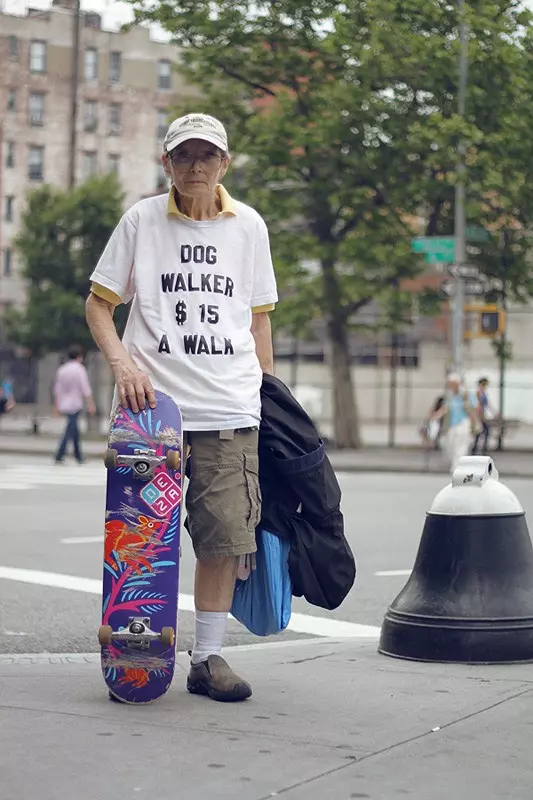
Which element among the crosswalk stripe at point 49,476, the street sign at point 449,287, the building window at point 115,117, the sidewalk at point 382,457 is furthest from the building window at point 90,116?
the crosswalk stripe at point 49,476

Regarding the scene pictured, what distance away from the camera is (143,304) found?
17.7 feet

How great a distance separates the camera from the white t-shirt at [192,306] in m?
5.37

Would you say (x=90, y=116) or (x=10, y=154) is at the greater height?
(x=90, y=116)

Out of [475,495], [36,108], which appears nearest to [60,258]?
[36,108]

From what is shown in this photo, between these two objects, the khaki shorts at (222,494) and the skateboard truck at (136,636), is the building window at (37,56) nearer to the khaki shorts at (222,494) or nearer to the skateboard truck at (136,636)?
the khaki shorts at (222,494)

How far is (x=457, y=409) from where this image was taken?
23453 millimetres

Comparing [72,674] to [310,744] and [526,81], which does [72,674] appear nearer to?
[310,744]

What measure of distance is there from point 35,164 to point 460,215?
1729 inches

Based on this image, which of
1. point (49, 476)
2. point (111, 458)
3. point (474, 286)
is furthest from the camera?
point (474, 286)

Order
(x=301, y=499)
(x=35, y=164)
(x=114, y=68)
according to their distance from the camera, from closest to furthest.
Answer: (x=301, y=499) → (x=35, y=164) → (x=114, y=68)

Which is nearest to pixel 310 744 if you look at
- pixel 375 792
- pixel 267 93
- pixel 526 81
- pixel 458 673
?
pixel 375 792

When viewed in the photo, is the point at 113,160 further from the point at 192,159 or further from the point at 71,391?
the point at 192,159

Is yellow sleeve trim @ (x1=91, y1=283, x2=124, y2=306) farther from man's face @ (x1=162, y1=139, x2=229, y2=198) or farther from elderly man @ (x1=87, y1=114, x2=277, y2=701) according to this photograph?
man's face @ (x1=162, y1=139, x2=229, y2=198)

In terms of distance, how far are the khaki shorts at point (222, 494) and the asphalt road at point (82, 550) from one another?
7.35ft
